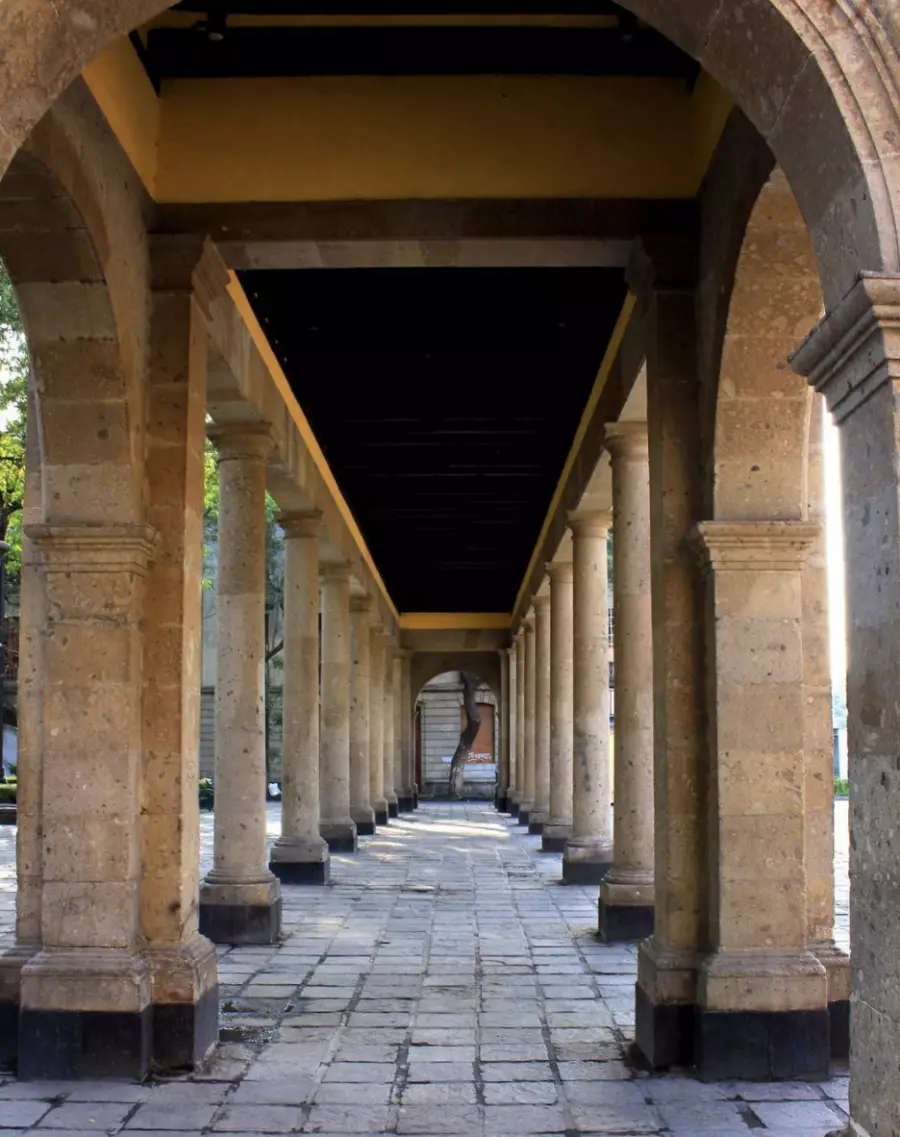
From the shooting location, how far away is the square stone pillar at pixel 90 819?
623 centimetres

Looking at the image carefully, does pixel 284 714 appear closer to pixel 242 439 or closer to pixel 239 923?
pixel 239 923

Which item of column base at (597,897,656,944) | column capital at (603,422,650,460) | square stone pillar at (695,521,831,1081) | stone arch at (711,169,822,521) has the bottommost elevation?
column base at (597,897,656,944)

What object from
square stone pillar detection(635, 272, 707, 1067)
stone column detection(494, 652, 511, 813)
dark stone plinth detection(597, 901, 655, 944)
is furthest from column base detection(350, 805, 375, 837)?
square stone pillar detection(635, 272, 707, 1067)

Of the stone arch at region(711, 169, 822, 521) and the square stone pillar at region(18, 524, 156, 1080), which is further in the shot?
the stone arch at region(711, 169, 822, 521)

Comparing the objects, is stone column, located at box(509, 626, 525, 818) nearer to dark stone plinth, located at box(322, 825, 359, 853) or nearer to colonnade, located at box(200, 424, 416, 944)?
colonnade, located at box(200, 424, 416, 944)

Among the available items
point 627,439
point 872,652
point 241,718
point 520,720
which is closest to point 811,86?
point 872,652

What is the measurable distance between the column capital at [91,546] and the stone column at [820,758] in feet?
11.7

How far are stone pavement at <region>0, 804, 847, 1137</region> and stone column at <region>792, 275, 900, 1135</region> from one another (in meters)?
2.00

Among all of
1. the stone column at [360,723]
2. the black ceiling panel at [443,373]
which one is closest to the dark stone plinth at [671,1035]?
the black ceiling panel at [443,373]

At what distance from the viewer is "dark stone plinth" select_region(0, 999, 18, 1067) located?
6430 millimetres

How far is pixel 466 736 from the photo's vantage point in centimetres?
3897

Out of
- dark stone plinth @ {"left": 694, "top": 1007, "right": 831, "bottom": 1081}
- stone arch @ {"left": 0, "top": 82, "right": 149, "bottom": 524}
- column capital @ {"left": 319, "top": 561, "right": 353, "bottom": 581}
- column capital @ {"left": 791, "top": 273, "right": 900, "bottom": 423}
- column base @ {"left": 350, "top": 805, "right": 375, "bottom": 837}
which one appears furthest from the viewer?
column base @ {"left": 350, "top": 805, "right": 375, "bottom": 837}

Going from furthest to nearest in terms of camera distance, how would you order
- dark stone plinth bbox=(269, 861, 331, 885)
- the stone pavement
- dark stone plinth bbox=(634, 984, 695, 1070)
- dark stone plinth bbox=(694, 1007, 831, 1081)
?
dark stone plinth bbox=(269, 861, 331, 885) < dark stone plinth bbox=(634, 984, 695, 1070) < dark stone plinth bbox=(694, 1007, 831, 1081) < the stone pavement

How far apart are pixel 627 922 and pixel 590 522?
16.6ft
